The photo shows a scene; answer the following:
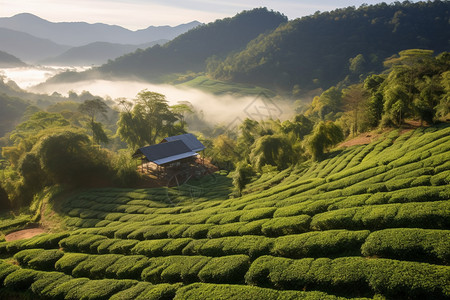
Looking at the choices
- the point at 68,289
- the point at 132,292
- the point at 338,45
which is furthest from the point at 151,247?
the point at 338,45

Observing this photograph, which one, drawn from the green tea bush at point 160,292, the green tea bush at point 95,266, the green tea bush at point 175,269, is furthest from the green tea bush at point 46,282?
the green tea bush at point 160,292

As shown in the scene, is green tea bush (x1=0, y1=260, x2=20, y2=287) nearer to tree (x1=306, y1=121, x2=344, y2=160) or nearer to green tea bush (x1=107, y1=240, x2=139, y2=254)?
green tea bush (x1=107, y1=240, x2=139, y2=254)

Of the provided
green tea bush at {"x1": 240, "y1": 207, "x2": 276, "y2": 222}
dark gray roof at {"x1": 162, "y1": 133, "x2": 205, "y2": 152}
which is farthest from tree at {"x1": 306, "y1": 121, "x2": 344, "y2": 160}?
dark gray roof at {"x1": 162, "y1": 133, "x2": 205, "y2": 152}

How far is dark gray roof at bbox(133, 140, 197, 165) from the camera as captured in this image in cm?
4194

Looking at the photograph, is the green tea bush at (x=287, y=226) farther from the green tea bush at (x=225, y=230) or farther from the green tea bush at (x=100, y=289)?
the green tea bush at (x=100, y=289)

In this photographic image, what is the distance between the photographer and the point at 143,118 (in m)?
56.2

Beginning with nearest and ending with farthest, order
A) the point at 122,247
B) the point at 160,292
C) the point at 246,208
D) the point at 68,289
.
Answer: the point at 160,292 < the point at 68,289 < the point at 122,247 < the point at 246,208

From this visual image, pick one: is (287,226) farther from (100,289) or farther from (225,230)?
(100,289)

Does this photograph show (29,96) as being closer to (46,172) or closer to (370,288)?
(46,172)

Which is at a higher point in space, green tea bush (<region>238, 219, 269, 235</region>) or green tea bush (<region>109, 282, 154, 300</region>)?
green tea bush (<region>238, 219, 269, 235</region>)

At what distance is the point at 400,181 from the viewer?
655 inches

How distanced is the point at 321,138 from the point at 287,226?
2116 centimetres

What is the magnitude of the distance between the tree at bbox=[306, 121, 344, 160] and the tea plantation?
296 inches

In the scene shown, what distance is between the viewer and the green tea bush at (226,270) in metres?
13.0
